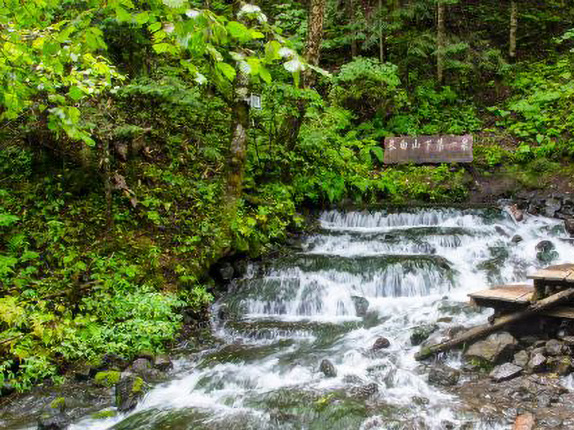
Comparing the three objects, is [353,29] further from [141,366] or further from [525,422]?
[525,422]

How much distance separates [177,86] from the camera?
8.28 m

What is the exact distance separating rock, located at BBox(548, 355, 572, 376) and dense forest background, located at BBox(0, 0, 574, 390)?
189 inches

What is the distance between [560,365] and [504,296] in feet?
3.52

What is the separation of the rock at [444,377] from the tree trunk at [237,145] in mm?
4788

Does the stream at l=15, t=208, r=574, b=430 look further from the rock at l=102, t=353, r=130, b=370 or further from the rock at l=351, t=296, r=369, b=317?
the rock at l=102, t=353, r=130, b=370

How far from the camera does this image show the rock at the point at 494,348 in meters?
5.92

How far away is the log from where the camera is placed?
20.4ft

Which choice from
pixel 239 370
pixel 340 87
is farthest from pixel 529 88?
pixel 239 370

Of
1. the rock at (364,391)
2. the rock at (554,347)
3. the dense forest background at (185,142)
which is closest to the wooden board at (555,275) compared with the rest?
the rock at (554,347)

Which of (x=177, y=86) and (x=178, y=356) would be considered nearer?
(x=178, y=356)

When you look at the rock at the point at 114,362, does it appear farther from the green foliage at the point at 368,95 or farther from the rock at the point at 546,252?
the green foliage at the point at 368,95

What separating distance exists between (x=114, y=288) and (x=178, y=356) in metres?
1.47

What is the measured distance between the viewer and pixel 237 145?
371 inches

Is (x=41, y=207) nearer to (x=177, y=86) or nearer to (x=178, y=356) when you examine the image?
(x=177, y=86)
